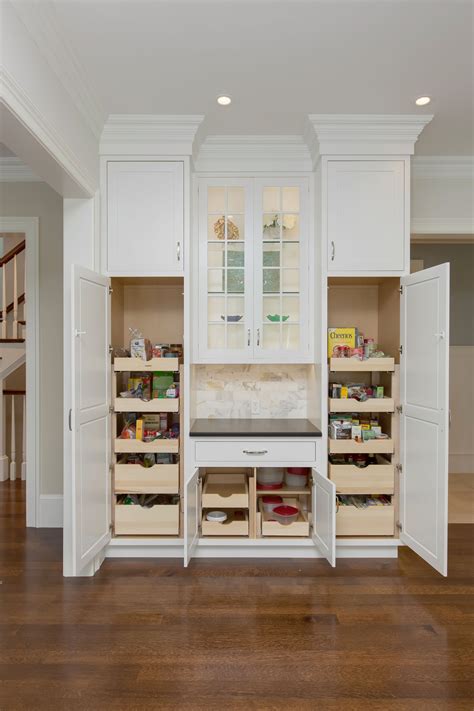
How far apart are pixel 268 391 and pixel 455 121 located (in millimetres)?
2104

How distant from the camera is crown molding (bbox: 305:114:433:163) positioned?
2752 mm

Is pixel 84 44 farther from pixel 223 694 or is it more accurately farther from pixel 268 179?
pixel 223 694

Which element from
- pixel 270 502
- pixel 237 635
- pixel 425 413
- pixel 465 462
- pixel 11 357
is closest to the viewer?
pixel 237 635

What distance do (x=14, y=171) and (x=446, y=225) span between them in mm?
3214

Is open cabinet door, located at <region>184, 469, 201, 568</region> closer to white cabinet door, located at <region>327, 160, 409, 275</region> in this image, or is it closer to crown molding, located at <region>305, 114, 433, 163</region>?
white cabinet door, located at <region>327, 160, 409, 275</region>

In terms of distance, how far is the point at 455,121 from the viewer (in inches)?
111

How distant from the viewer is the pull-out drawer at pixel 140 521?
2.86 m

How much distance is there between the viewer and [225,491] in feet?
10.2

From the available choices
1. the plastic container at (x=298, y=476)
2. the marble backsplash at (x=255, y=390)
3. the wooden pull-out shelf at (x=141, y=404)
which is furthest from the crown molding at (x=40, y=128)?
the plastic container at (x=298, y=476)

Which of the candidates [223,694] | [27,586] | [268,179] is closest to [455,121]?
[268,179]

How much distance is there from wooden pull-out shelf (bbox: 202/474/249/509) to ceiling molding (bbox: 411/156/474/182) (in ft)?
8.48

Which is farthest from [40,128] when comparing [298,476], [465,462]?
[465,462]

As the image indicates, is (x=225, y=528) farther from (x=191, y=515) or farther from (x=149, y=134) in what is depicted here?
(x=149, y=134)

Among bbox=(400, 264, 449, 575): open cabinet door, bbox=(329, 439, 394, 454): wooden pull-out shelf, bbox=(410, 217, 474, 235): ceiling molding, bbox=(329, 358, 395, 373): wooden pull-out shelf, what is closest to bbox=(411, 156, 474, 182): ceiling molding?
bbox=(410, 217, 474, 235): ceiling molding
